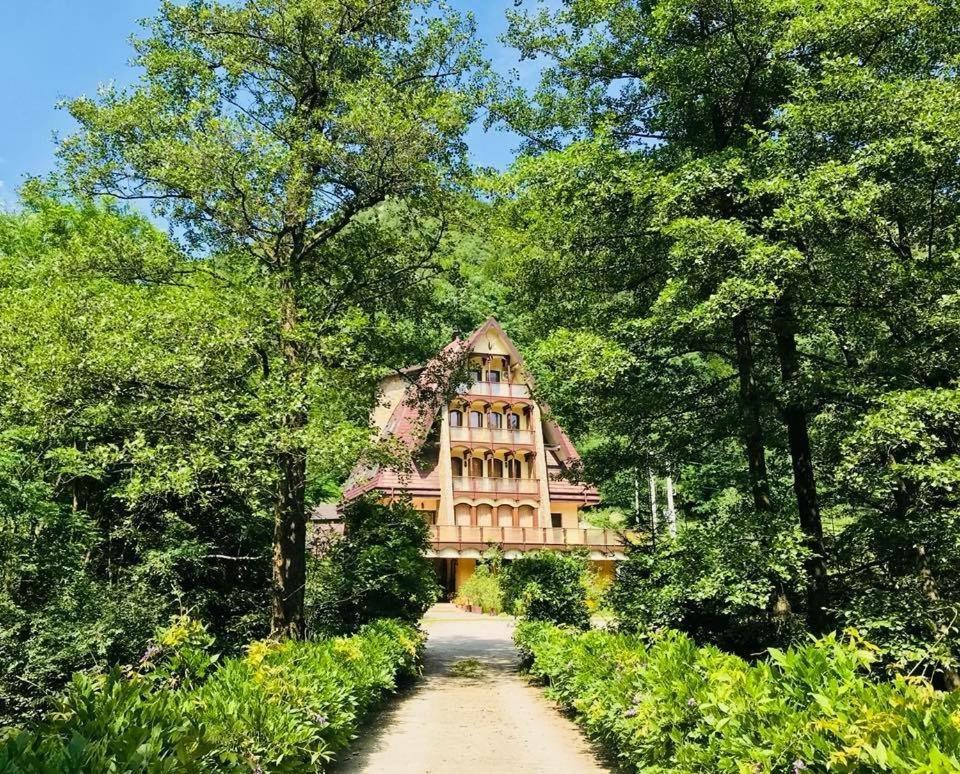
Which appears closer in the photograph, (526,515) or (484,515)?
(484,515)

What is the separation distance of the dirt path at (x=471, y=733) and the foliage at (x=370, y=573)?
165 centimetres

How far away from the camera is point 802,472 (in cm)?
1218

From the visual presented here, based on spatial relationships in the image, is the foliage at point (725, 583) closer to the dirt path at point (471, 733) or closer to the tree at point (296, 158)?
the dirt path at point (471, 733)

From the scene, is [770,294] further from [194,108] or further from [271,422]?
[194,108]

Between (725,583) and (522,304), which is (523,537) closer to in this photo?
(522,304)

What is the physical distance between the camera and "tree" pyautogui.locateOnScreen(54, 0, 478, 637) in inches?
439

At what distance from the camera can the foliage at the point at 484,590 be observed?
2959 cm

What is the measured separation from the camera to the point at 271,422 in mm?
10172

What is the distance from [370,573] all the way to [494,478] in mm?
22160

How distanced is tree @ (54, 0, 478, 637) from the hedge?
3503mm

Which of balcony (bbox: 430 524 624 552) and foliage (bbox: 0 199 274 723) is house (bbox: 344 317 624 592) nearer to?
balcony (bbox: 430 524 624 552)

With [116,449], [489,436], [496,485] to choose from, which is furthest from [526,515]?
[116,449]

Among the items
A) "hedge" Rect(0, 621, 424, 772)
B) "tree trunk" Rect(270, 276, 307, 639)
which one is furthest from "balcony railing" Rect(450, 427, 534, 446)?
"hedge" Rect(0, 621, 424, 772)

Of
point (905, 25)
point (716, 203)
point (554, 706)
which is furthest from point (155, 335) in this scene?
point (905, 25)
